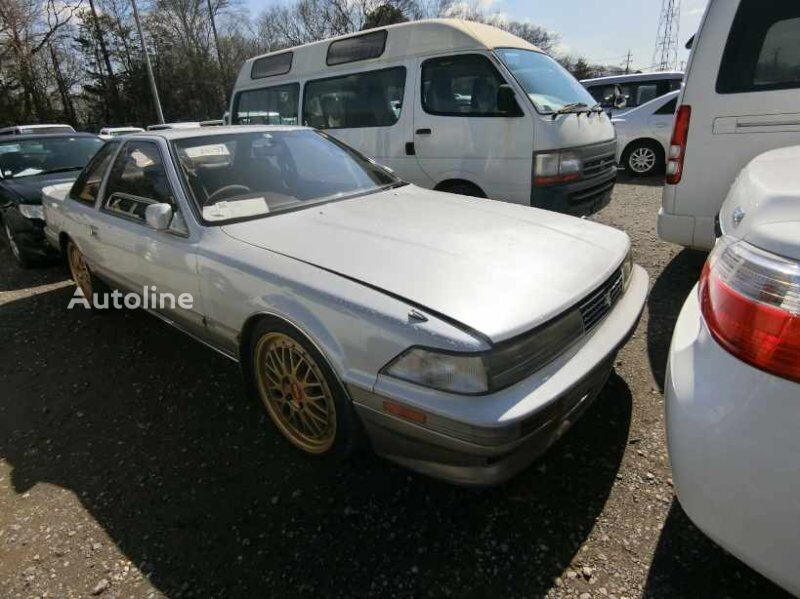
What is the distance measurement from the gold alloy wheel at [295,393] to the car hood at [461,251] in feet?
1.33

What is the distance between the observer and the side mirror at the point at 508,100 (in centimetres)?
430

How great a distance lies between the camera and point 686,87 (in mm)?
3285

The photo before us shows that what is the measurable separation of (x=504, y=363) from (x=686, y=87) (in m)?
2.80

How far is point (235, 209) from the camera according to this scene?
104 inches

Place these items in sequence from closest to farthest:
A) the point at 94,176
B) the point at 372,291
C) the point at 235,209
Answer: the point at 372,291 → the point at 235,209 → the point at 94,176

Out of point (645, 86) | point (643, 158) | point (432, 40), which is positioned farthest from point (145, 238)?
Result: point (645, 86)

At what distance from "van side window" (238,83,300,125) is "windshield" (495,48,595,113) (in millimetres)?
2819

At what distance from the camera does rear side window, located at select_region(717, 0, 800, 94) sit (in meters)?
2.95

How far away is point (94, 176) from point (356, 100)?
9.41 ft

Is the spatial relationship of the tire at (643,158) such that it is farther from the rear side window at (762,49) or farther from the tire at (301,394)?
the tire at (301,394)

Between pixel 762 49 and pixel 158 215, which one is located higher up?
pixel 762 49

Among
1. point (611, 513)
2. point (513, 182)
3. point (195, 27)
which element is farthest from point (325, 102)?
point (195, 27)

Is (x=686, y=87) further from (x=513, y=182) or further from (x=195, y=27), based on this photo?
(x=195, y=27)
